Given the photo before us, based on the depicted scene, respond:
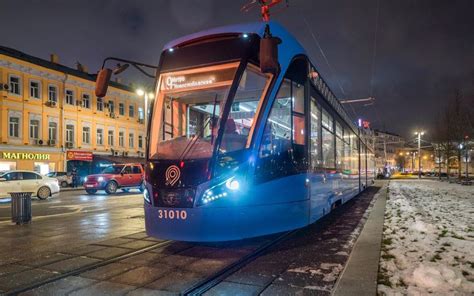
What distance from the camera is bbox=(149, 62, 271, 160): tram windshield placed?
6520 mm

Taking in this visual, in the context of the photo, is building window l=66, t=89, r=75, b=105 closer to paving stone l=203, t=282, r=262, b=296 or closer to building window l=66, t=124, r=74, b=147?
building window l=66, t=124, r=74, b=147

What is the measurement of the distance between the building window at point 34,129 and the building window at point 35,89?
2149 mm

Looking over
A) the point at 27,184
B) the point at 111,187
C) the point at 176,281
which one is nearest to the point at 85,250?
the point at 176,281

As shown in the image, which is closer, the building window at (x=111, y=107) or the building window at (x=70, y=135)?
the building window at (x=70, y=135)

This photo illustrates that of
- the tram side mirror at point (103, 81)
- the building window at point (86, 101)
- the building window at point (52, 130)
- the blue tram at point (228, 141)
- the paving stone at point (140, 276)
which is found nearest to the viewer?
the paving stone at point (140, 276)

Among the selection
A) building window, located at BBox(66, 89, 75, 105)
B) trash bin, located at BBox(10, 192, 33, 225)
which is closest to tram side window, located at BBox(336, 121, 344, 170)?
trash bin, located at BBox(10, 192, 33, 225)

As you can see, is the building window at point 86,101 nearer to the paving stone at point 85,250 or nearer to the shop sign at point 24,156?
the shop sign at point 24,156

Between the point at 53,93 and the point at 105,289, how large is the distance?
36803 mm

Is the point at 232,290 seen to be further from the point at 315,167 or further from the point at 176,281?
the point at 315,167

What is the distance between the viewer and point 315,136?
8719 millimetres

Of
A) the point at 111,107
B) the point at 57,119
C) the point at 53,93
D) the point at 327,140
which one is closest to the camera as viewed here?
the point at 327,140

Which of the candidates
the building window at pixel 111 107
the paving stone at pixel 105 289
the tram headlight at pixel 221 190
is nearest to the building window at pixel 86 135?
the building window at pixel 111 107

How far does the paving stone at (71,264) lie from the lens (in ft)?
20.0

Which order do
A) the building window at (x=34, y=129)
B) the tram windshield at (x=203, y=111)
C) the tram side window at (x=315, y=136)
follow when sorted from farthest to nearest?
the building window at (x=34, y=129)
the tram side window at (x=315, y=136)
the tram windshield at (x=203, y=111)
